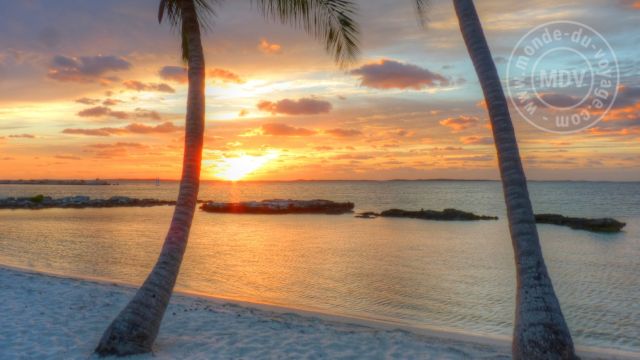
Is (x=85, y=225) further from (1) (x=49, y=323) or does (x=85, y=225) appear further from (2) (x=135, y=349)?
(2) (x=135, y=349)

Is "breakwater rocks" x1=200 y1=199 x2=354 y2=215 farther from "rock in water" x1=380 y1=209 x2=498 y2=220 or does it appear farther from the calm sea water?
the calm sea water

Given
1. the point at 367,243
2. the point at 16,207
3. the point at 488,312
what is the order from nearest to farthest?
the point at 488,312 → the point at 367,243 → the point at 16,207

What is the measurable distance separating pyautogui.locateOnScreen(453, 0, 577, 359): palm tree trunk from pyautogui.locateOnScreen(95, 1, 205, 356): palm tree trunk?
449 cm

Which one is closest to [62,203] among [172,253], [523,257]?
[172,253]

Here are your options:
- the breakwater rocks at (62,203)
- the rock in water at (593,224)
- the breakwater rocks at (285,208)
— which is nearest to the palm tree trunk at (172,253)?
the rock in water at (593,224)

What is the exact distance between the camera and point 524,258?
614cm

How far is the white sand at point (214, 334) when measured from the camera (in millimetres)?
8123

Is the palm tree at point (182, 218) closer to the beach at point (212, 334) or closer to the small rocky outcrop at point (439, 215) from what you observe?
the beach at point (212, 334)

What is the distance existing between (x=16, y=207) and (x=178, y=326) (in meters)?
68.5

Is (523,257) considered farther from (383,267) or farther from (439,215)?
(439,215)

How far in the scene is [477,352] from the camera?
8.85m

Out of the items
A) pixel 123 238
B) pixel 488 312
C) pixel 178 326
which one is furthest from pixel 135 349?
pixel 123 238

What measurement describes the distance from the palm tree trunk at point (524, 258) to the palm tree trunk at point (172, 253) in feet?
14.7

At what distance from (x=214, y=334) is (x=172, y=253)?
2.39 m
